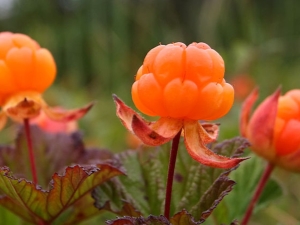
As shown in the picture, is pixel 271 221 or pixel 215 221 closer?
pixel 215 221

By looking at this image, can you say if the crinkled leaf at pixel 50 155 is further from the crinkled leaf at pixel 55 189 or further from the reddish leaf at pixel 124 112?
the reddish leaf at pixel 124 112

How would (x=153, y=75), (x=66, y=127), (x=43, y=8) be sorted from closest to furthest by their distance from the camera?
(x=153, y=75) < (x=66, y=127) < (x=43, y=8)

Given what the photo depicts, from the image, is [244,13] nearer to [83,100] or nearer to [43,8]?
[83,100]

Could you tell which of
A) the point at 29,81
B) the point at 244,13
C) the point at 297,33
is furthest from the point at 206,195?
the point at 297,33

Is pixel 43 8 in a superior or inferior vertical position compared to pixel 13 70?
inferior

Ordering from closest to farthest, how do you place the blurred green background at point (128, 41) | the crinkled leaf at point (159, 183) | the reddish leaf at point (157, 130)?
the reddish leaf at point (157, 130), the crinkled leaf at point (159, 183), the blurred green background at point (128, 41)

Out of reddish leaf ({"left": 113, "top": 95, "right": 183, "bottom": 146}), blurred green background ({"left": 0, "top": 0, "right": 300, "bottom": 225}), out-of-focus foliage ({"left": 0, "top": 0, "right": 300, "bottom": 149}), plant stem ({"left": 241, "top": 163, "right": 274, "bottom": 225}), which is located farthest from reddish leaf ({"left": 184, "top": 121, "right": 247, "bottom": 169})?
out-of-focus foliage ({"left": 0, "top": 0, "right": 300, "bottom": 149})

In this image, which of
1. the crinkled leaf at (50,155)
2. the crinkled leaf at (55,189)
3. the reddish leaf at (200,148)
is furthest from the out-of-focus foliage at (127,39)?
the reddish leaf at (200,148)
